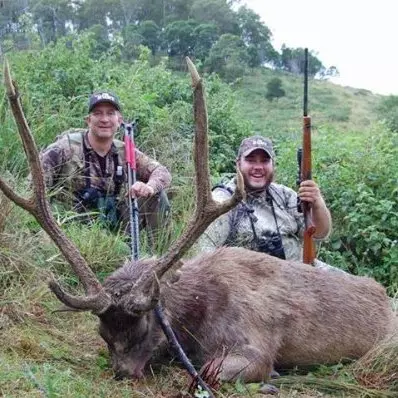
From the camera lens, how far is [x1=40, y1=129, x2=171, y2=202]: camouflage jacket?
7133 millimetres

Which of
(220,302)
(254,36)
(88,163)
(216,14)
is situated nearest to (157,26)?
(216,14)

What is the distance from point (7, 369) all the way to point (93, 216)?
307cm

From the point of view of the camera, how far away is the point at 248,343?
4.93 m

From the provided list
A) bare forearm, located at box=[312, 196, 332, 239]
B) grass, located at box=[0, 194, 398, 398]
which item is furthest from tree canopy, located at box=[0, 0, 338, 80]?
grass, located at box=[0, 194, 398, 398]

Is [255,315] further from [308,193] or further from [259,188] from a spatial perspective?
[259,188]

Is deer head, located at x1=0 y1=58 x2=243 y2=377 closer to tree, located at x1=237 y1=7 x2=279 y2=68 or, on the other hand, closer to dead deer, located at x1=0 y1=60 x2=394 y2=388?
dead deer, located at x1=0 y1=60 x2=394 y2=388

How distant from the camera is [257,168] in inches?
268

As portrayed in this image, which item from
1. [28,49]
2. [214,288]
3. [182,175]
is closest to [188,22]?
[28,49]

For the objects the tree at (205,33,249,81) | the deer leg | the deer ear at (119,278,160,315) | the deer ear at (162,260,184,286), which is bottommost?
the deer leg

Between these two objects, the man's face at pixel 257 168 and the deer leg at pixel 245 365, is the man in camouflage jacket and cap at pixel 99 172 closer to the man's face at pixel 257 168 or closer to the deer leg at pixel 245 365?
the man's face at pixel 257 168

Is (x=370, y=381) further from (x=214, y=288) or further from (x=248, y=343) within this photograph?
(x=214, y=288)

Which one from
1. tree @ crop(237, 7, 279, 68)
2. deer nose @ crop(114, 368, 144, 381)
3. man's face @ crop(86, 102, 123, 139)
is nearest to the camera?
deer nose @ crop(114, 368, 144, 381)

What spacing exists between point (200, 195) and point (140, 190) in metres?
2.56

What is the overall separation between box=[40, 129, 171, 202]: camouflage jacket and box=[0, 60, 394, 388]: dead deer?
2.14 metres
